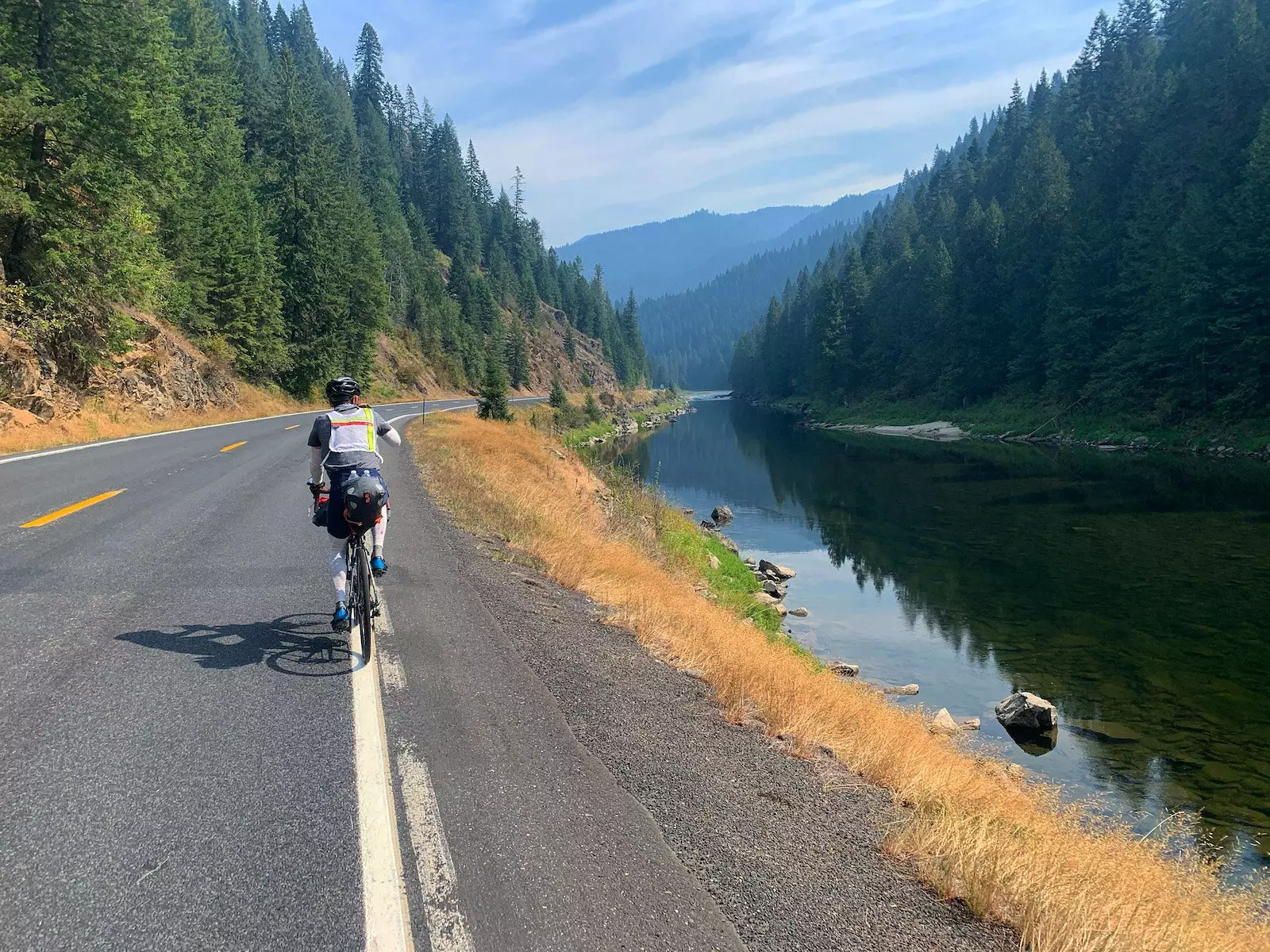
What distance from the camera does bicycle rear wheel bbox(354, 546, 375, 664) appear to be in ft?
18.3

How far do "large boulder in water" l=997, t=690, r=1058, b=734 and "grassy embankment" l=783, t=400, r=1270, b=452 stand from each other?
1329 inches

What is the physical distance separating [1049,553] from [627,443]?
42.8m

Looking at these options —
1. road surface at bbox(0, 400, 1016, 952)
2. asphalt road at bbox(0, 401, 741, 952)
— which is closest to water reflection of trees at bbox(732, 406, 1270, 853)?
road surface at bbox(0, 400, 1016, 952)

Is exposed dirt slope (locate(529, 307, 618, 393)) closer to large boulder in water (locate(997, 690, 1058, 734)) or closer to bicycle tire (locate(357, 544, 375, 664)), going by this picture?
large boulder in water (locate(997, 690, 1058, 734))

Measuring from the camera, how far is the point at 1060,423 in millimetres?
48562

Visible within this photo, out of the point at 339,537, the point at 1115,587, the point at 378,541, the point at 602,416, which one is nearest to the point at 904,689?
the point at 1115,587

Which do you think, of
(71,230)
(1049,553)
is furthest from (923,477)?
(71,230)

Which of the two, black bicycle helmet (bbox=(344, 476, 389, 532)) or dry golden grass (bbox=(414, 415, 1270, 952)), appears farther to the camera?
black bicycle helmet (bbox=(344, 476, 389, 532))

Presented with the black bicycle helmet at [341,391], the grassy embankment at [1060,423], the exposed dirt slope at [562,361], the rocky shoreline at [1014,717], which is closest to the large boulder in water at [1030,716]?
the rocky shoreline at [1014,717]

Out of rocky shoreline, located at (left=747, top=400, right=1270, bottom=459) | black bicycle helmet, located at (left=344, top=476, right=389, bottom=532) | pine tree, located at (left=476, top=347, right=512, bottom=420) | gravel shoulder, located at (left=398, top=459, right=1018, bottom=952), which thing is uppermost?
pine tree, located at (left=476, top=347, right=512, bottom=420)

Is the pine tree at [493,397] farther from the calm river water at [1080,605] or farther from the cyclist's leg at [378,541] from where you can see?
the cyclist's leg at [378,541]

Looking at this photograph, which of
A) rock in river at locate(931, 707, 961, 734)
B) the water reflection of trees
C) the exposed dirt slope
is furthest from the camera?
the exposed dirt slope

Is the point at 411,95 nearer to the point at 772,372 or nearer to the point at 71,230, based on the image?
the point at 772,372

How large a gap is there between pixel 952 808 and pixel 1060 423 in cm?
5247
